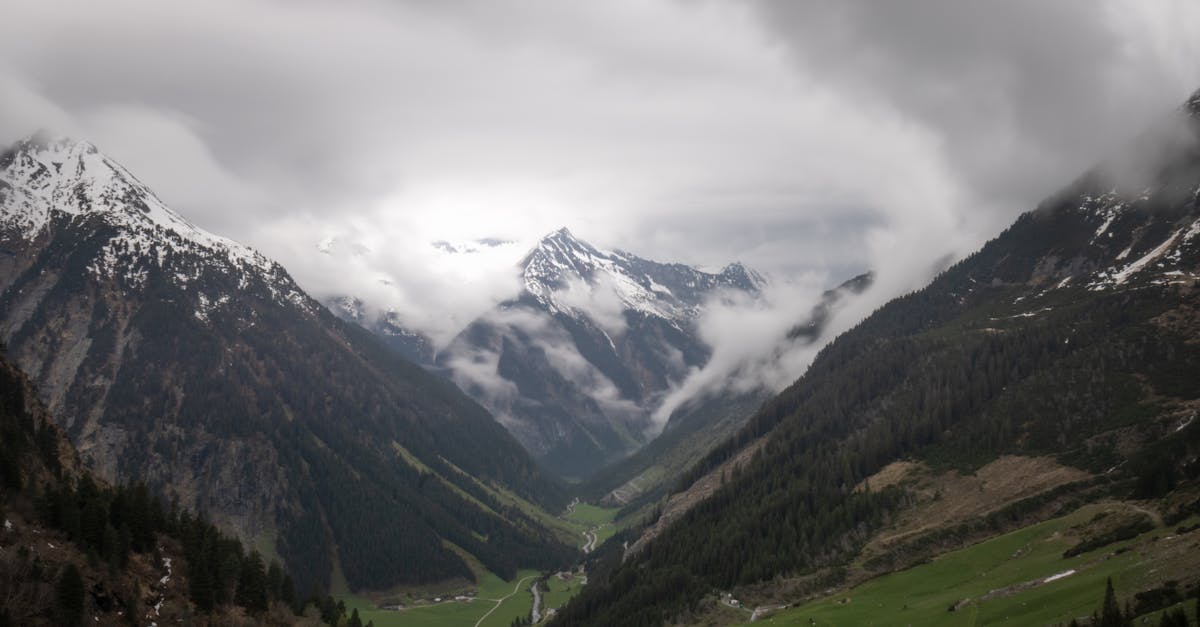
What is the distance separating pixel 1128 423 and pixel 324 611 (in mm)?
152592

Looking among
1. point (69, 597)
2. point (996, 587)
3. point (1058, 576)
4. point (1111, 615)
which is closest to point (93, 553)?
point (69, 597)

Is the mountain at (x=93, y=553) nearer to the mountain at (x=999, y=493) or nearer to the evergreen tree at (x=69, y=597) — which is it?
the evergreen tree at (x=69, y=597)

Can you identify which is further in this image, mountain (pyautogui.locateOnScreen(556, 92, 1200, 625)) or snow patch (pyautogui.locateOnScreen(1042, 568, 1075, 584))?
mountain (pyautogui.locateOnScreen(556, 92, 1200, 625))

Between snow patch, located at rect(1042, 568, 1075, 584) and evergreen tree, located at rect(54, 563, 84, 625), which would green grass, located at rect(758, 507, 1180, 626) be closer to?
snow patch, located at rect(1042, 568, 1075, 584)

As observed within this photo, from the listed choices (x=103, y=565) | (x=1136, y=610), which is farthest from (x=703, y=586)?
(x=103, y=565)

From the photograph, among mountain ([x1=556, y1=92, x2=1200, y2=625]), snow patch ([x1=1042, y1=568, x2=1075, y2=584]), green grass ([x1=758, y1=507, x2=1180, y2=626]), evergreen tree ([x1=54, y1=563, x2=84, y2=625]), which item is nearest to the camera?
evergreen tree ([x1=54, y1=563, x2=84, y2=625])

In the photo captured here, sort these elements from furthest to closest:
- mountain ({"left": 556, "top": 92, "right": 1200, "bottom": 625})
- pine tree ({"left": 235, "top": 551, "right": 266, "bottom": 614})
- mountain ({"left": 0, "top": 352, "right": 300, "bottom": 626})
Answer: mountain ({"left": 556, "top": 92, "right": 1200, "bottom": 625}) < pine tree ({"left": 235, "top": 551, "right": 266, "bottom": 614}) < mountain ({"left": 0, "top": 352, "right": 300, "bottom": 626})

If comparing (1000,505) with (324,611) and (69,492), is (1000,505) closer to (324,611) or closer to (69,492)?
(324,611)

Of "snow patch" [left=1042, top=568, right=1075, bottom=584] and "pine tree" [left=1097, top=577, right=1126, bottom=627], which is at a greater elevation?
"pine tree" [left=1097, top=577, right=1126, bottom=627]

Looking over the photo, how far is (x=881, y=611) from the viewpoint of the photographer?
11375 centimetres

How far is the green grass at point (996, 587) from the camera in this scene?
8375 centimetres

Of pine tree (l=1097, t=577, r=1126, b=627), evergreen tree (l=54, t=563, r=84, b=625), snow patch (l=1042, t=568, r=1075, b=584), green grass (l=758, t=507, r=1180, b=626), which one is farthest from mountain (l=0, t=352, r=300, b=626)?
snow patch (l=1042, t=568, r=1075, b=584)

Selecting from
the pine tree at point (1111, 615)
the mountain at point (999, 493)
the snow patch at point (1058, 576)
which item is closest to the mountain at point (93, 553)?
the mountain at point (999, 493)

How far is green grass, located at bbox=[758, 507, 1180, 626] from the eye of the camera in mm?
83750
